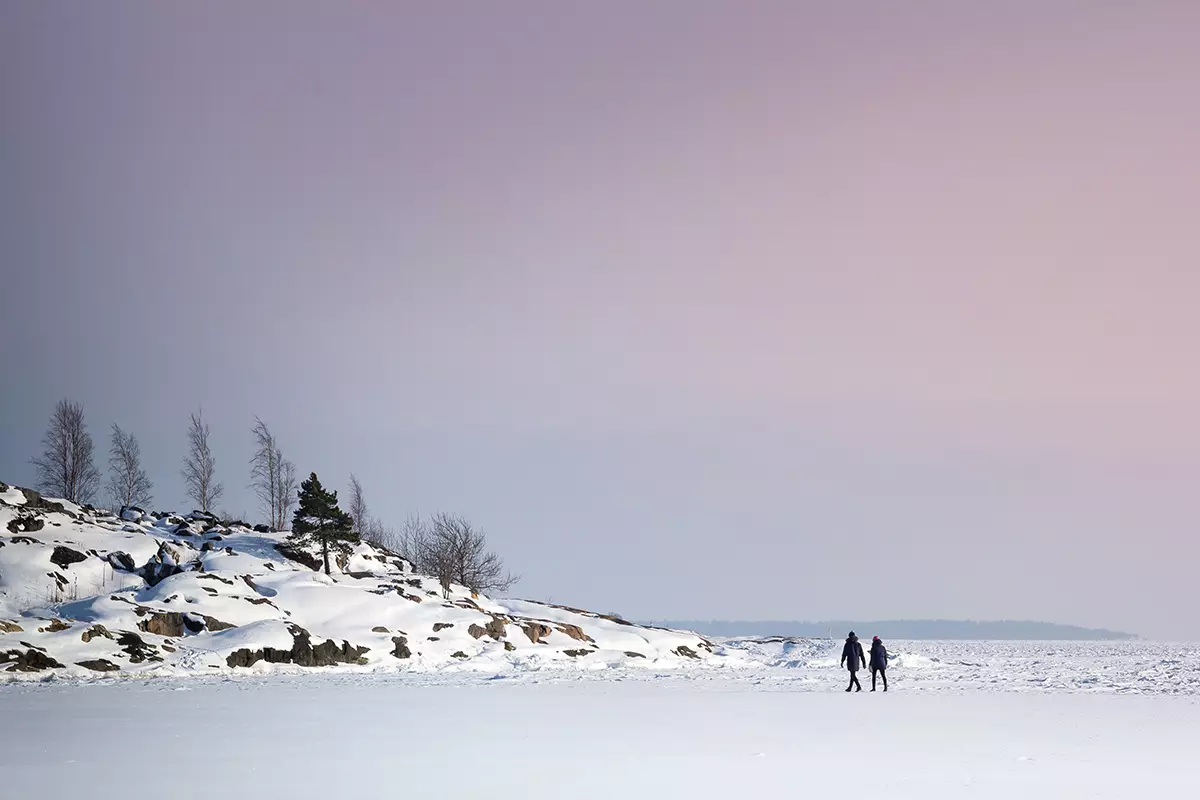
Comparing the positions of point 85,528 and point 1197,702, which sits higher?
point 85,528

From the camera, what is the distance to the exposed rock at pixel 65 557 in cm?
4997

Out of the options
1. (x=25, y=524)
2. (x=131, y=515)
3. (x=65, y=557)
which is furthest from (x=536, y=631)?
(x=131, y=515)

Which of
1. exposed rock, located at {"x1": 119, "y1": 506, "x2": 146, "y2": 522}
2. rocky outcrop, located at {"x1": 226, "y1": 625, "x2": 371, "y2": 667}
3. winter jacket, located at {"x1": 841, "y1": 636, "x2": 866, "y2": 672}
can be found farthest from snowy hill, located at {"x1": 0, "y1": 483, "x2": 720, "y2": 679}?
winter jacket, located at {"x1": 841, "y1": 636, "x2": 866, "y2": 672}

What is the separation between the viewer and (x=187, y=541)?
60.9 metres

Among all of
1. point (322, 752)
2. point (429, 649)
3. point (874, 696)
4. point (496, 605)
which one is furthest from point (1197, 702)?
point (496, 605)

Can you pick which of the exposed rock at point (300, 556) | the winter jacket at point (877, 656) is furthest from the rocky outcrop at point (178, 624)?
the winter jacket at point (877, 656)

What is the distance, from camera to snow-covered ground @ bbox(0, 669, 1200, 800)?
1127 centimetres

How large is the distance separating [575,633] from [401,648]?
542 inches

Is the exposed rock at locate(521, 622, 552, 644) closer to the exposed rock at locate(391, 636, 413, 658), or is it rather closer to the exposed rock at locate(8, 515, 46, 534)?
the exposed rock at locate(391, 636, 413, 658)

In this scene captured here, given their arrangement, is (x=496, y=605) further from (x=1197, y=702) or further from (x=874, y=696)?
(x=1197, y=702)

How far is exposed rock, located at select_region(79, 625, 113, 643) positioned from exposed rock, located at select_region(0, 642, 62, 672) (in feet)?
6.98

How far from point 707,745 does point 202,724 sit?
32.0 ft

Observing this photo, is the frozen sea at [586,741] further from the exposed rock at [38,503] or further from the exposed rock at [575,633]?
the exposed rock at [38,503]

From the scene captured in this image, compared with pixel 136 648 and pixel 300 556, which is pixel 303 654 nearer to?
pixel 136 648
